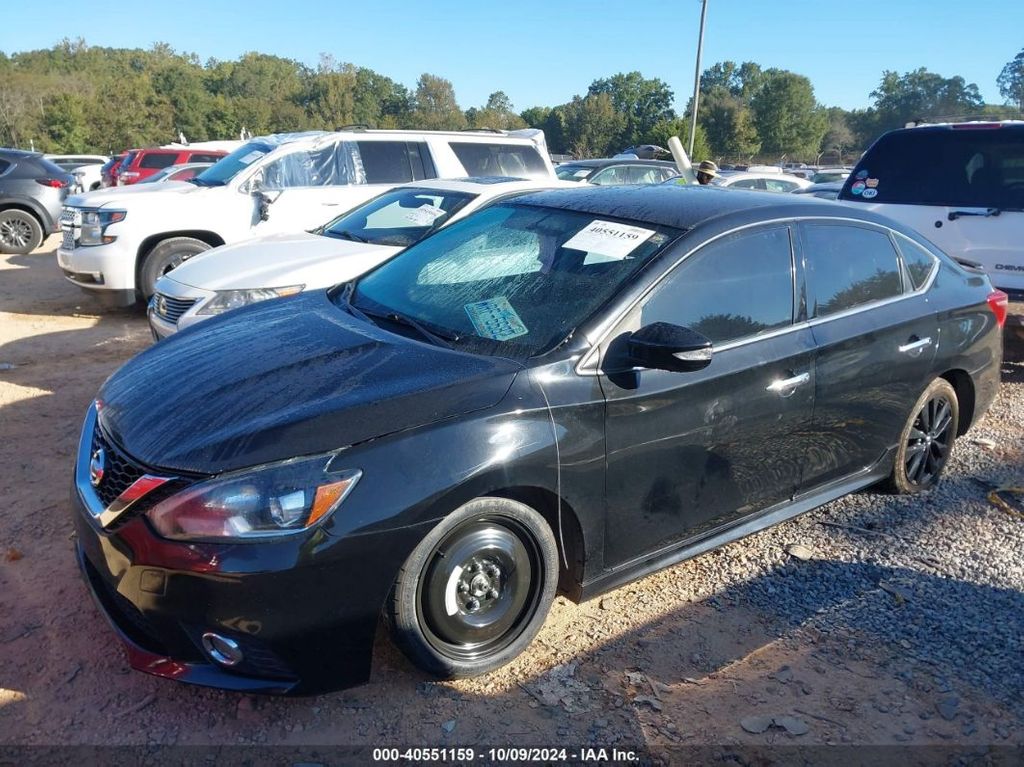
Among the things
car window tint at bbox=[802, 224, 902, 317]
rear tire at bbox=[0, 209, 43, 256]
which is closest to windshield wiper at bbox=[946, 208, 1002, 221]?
car window tint at bbox=[802, 224, 902, 317]

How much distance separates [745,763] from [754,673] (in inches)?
18.4

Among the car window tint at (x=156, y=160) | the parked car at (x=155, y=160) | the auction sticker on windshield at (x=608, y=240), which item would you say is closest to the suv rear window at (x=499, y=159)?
the auction sticker on windshield at (x=608, y=240)

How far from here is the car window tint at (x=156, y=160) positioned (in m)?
18.8

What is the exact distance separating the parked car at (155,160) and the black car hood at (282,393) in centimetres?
1686

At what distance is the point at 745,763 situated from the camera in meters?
2.46

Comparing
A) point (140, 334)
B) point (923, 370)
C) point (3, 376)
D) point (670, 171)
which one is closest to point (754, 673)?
point (923, 370)

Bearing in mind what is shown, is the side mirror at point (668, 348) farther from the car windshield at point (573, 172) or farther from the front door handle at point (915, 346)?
the car windshield at point (573, 172)

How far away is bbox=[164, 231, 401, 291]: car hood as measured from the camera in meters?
5.68

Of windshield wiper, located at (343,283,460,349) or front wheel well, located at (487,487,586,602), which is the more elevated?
windshield wiper, located at (343,283,460,349)

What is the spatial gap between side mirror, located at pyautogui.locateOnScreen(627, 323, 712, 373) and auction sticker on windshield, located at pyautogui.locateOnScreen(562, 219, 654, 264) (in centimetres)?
49

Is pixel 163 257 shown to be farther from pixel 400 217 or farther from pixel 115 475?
pixel 115 475

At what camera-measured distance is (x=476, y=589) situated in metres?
2.71

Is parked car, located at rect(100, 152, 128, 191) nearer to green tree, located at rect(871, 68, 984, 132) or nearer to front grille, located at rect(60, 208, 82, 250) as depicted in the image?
front grille, located at rect(60, 208, 82, 250)

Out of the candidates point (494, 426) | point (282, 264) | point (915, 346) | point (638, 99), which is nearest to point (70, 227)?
point (282, 264)
